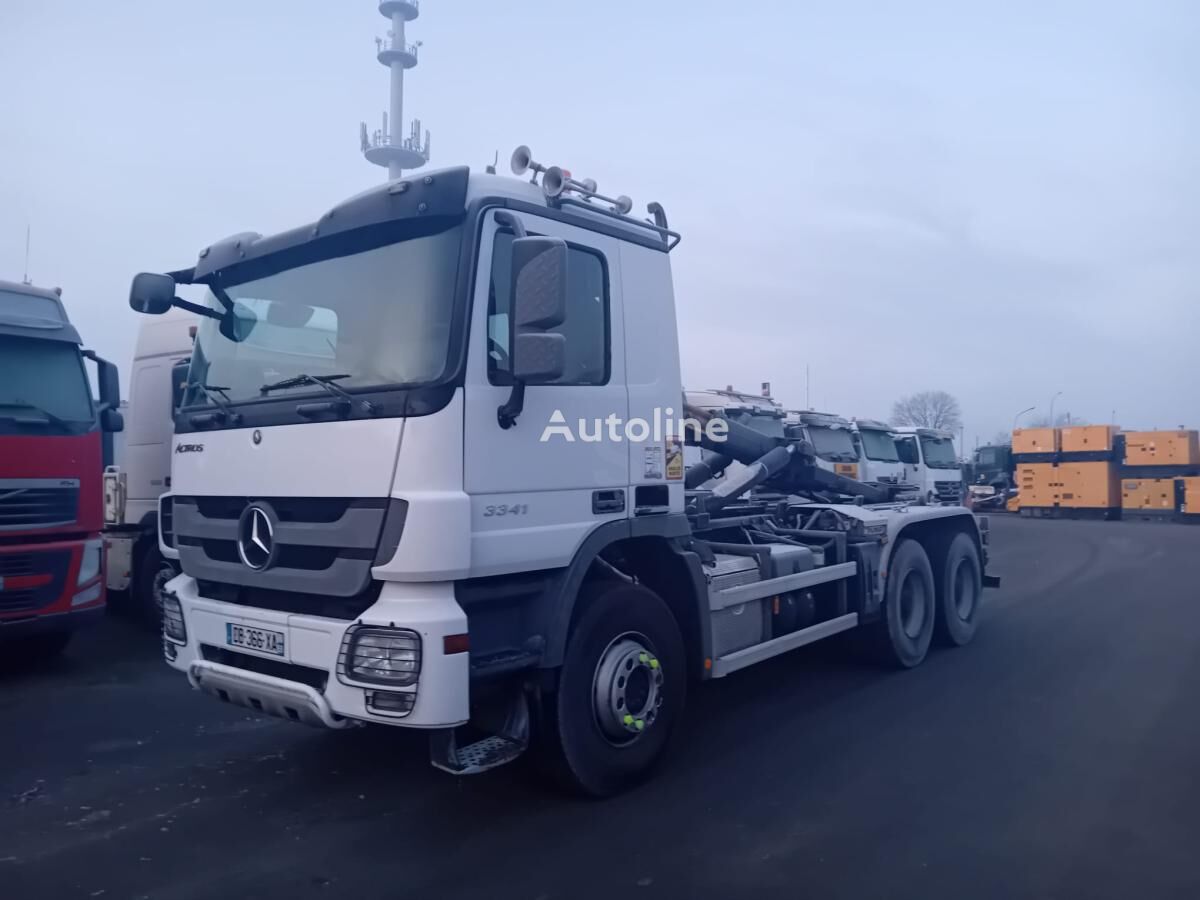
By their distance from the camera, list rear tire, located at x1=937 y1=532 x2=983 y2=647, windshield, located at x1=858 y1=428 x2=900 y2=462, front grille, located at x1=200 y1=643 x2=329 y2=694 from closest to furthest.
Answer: front grille, located at x1=200 y1=643 x2=329 y2=694
rear tire, located at x1=937 y1=532 x2=983 y2=647
windshield, located at x1=858 y1=428 x2=900 y2=462

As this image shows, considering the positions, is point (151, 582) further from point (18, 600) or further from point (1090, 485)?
point (1090, 485)

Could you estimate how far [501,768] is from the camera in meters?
5.13

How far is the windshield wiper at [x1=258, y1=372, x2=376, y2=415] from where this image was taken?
4.01m

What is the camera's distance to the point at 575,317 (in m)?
4.63

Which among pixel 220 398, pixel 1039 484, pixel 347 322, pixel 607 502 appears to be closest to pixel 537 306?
pixel 347 322

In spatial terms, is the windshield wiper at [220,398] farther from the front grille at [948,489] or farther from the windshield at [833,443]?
the front grille at [948,489]

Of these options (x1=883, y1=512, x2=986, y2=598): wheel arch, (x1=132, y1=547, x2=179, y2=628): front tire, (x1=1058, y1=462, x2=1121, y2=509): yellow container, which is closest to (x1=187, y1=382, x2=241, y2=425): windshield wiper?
(x1=132, y1=547, x2=179, y2=628): front tire

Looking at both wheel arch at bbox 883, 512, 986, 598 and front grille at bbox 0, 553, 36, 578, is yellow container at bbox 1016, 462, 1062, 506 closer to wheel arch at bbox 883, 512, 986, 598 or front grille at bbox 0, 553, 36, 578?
wheel arch at bbox 883, 512, 986, 598

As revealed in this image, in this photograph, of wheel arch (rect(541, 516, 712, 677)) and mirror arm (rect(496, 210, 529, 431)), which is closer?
mirror arm (rect(496, 210, 529, 431))

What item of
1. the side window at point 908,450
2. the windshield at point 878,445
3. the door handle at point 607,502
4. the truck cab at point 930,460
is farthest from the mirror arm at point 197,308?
the side window at point 908,450

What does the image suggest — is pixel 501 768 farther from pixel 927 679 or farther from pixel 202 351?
pixel 927 679

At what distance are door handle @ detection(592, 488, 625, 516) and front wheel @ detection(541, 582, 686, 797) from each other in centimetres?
39

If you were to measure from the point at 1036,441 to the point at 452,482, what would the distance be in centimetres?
3051

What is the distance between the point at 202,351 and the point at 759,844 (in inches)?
150
